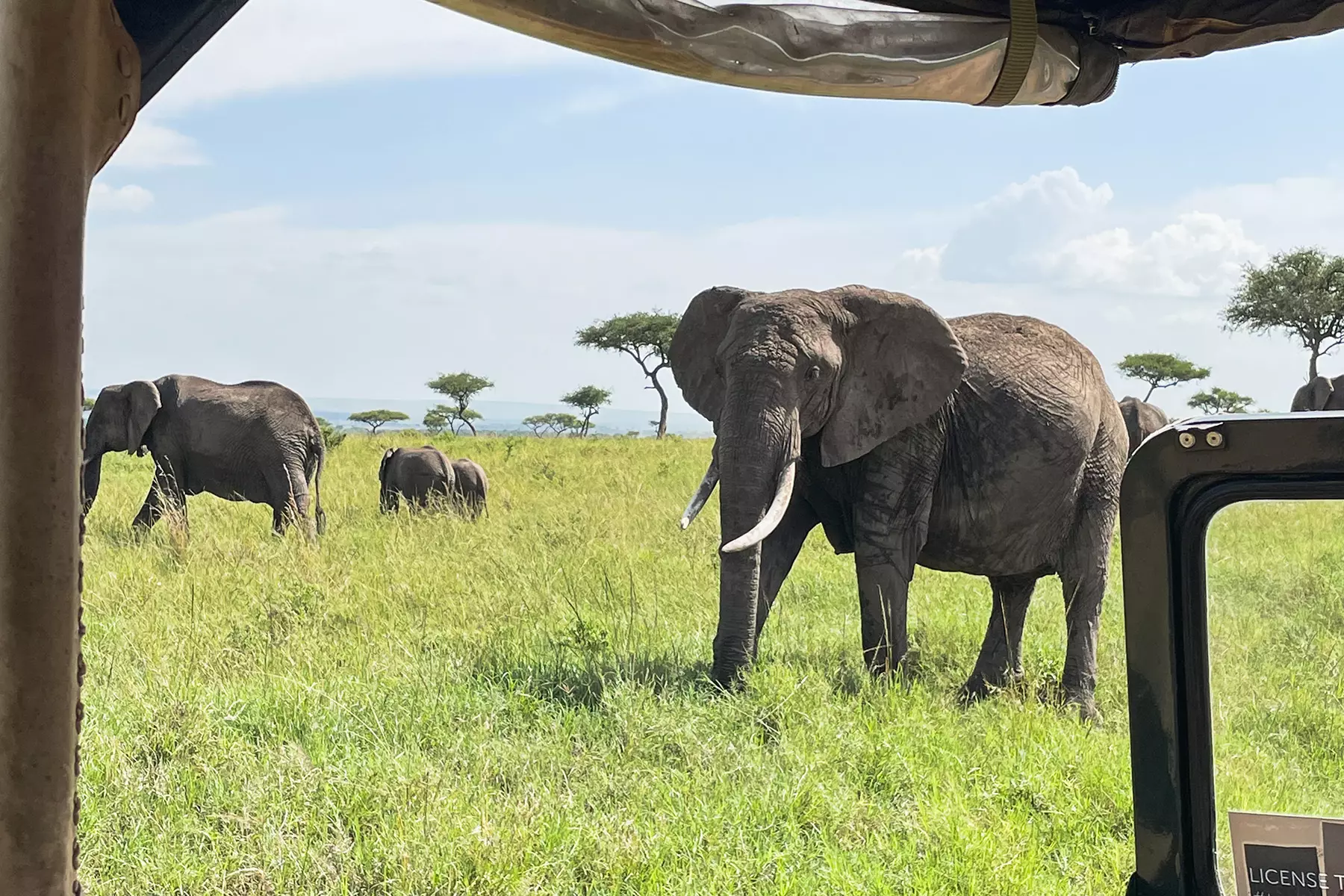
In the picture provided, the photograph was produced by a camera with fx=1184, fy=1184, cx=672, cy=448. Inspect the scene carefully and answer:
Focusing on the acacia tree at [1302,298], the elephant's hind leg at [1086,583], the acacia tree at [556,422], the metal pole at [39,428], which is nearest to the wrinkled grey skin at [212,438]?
the elephant's hind leg at [1086,583]

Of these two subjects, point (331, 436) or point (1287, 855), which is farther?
point (331, 436)

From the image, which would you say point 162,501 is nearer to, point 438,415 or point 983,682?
point 983,682

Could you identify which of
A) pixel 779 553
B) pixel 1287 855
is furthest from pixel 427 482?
pixel 1287 855

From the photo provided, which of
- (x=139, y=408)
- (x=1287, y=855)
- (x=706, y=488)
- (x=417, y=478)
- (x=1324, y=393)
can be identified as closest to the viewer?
(x=1287, y=855)

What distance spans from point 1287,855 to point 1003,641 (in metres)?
4.58

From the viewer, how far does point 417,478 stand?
1109 centimetres

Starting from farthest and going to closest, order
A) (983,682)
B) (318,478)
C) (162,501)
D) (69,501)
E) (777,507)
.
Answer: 1. (318,478)
2. (162,501)
3. (983,682)
4. (777,507)
5. (69,501)

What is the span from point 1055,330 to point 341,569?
4845mm

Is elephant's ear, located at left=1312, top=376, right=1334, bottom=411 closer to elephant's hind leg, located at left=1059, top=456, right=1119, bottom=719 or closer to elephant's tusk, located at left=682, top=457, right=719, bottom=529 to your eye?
elephant's hind leg, located at left=1059, top=456, right=1119, bottom=719

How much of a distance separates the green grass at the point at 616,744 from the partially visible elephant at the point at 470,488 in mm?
4143

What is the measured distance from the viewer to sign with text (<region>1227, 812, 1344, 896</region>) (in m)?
1.16

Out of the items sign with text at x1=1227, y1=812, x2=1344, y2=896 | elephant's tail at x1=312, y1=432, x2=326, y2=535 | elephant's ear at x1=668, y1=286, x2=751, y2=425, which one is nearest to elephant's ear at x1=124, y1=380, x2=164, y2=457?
elephant's tail at x1=312, y1=432, x2=326, y2=535

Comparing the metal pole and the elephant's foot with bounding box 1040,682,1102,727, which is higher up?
the metal pole

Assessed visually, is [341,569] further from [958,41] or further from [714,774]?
[958,41]
